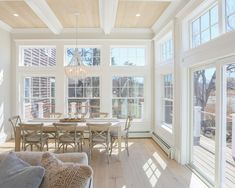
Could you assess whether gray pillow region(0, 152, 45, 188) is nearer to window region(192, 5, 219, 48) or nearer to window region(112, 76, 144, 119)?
window region(192, 5, 219, 48)

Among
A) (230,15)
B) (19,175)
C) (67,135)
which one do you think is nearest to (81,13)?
(67,135)

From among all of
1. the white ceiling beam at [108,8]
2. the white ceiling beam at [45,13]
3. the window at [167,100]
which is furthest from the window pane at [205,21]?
the white ceiling beam at [45,13]

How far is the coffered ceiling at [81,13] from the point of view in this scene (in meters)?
5.16

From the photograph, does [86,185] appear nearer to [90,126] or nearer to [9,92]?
[90,126]

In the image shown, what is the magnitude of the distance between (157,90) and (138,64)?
42.7 inches

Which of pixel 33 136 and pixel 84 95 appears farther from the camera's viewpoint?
pixel 84 95

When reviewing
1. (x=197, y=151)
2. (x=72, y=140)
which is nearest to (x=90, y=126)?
(x=72, y=140)

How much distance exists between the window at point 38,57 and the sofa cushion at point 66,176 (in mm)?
6006

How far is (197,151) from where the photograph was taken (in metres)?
4.60

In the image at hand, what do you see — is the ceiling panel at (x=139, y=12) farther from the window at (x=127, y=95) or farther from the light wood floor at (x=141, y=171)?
the light wood floor at (x=141, y=171)

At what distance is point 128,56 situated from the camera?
7.84m

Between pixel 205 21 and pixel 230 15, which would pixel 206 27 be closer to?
pixel 205 21

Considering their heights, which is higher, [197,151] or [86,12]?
[86,12]

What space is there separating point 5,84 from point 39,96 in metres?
1.02
